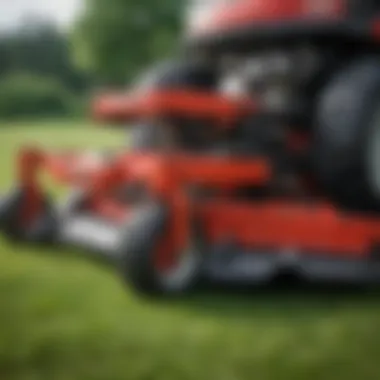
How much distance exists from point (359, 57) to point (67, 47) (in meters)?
0.26

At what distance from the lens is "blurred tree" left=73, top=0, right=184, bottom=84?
2.88 ft

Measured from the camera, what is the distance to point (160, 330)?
0.84 m

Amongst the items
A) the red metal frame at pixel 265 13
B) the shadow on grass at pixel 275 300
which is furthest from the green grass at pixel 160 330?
the red metal frame at pixel 265 13

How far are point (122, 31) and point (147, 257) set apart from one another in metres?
0.17

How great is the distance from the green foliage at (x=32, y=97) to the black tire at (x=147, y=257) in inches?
4.0

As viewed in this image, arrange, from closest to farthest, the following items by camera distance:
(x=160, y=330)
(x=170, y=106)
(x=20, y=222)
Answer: (x=160, y=330) < (x=170, y=106) < (x=20, y=222)

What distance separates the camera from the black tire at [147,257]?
2.99ft

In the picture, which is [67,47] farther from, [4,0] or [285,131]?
[285,131]

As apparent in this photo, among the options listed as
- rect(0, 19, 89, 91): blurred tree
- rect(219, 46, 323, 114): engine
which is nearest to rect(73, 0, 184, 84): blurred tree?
rect(0, 19, 89, 91): blurred tree

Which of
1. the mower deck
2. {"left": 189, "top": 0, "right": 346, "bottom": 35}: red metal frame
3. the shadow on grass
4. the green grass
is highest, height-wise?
{"left": 189, "top": 0, "right": 346, "bottom": 35}: red metal frame

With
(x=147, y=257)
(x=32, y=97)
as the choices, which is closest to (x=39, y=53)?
(x=32, y=97)

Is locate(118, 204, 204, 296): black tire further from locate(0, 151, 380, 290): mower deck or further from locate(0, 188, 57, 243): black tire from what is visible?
locate(0, 188, 57, 243): black tire

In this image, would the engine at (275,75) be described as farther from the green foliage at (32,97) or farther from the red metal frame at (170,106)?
the green foliage at (32,97)

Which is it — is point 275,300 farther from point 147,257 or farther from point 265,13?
point 265,13
